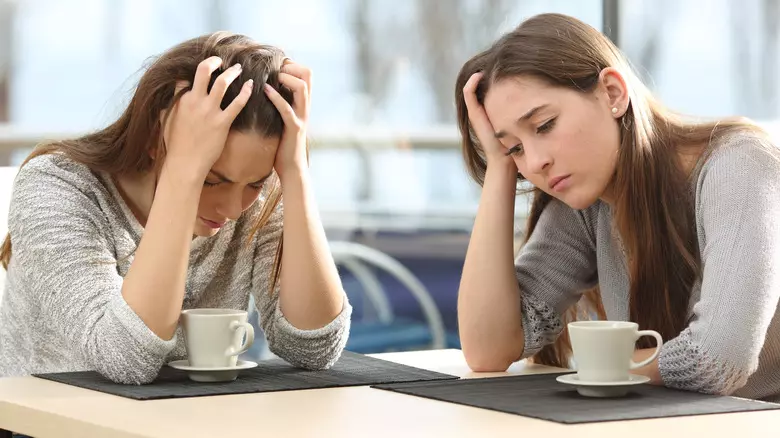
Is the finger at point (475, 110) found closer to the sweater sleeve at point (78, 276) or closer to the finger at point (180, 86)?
the finger at point (180, 86)

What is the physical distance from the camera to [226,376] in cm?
143

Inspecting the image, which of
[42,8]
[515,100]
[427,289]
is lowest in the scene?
[427,289]

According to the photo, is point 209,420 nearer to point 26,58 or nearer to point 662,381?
point 662,381

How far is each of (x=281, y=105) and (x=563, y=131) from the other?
1.25ft

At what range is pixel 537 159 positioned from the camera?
1.58 m

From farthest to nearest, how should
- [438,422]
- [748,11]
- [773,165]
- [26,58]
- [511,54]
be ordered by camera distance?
1. [748,11]
2. [26,58]
3. [511,54]
4. [773,165]
5. [438,422]

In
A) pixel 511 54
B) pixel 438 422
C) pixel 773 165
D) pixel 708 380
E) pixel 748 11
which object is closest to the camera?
pixel 438 422

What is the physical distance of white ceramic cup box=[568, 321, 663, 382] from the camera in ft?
4.19

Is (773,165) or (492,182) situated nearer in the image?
(773,165)

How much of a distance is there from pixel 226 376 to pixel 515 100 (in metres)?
0.54

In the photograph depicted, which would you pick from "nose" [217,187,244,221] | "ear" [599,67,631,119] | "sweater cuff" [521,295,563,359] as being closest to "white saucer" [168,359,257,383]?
"nose" [217,187,244,221]

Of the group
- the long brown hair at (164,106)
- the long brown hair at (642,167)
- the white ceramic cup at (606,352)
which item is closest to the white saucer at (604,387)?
the white ceramic cup at (606,352)

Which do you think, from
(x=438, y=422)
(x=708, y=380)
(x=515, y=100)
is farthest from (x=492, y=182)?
(x=438, y=422)

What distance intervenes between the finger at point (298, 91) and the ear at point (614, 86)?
16.0 inches
